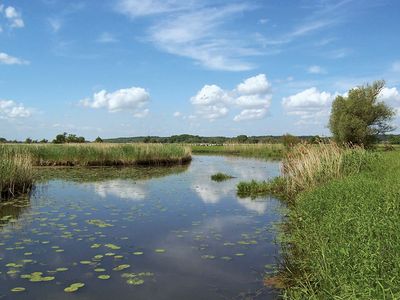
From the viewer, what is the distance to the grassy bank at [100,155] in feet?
100

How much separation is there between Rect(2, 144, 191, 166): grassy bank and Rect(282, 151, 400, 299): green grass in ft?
80.4

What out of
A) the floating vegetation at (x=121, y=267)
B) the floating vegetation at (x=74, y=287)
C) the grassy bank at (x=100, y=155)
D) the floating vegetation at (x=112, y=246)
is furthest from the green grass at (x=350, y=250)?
the grassy bank at (x=100, y=155)

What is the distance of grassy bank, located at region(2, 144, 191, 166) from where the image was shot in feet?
100

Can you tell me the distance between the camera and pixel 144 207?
1427 centimetres

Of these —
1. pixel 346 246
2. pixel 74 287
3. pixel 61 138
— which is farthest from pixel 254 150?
pixel 346 246

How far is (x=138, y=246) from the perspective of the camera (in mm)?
9180

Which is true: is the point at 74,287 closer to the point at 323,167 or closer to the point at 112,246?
the point at 112,246

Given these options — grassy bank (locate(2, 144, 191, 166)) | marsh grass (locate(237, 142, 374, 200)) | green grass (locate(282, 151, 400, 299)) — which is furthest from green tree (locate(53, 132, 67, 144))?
green grass (locate(282, 151, 400, 299))

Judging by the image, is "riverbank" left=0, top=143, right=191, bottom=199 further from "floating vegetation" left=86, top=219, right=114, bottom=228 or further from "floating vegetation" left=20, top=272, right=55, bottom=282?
"floating vegetation" left=20, top=272, right=55, bottom=282

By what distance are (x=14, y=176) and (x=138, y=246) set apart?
975 centimetres

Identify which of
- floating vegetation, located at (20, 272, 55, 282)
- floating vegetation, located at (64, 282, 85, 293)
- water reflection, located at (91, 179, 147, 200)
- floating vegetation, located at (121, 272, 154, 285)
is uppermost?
water reflection, located at (91, 179, 147, 200)

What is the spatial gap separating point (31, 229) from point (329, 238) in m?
7.70

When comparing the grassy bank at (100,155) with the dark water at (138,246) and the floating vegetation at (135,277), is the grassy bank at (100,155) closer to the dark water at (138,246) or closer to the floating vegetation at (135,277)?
the dark water at (138,246)

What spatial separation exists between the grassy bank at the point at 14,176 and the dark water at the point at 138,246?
1.01 m
